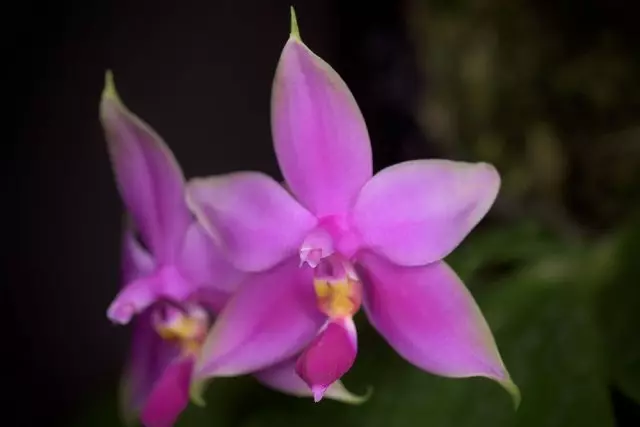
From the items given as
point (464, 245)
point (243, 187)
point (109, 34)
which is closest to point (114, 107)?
point (243, 187)

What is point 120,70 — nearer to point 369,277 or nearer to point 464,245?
point 464,245

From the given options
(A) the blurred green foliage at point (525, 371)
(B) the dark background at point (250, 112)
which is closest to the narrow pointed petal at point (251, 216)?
(A) the blurred green foliage at point (525, 371)

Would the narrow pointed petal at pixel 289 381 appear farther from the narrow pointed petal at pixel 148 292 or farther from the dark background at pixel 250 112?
the dark background at pixel 250 112

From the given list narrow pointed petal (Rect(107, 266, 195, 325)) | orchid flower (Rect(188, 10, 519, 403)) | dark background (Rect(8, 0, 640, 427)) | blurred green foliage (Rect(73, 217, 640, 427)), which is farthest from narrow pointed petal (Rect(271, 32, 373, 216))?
dark background (Rect(8, 0, 640, 427))

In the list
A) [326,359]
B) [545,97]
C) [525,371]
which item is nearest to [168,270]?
[326,359]

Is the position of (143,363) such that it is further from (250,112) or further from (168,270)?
(250,112)

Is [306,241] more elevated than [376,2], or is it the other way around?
[306,241]

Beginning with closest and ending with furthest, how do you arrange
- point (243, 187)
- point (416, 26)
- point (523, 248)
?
point (243, 187) → point (523, 248) → point (416, 26)
